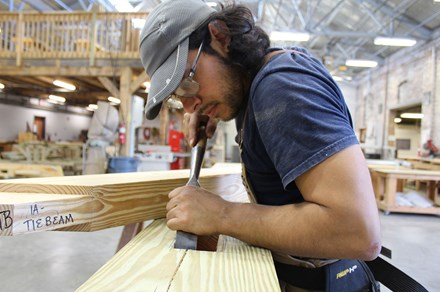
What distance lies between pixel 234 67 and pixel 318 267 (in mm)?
725

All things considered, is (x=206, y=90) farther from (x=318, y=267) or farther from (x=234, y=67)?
(x=318, y=267)

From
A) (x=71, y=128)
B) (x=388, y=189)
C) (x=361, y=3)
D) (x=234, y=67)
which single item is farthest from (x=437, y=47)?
(x=71, y=128)

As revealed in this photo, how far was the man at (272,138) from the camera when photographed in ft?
2.34

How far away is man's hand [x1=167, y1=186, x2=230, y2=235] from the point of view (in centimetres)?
89

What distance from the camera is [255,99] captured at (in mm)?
846

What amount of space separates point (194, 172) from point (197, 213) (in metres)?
0.37

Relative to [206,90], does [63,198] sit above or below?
below

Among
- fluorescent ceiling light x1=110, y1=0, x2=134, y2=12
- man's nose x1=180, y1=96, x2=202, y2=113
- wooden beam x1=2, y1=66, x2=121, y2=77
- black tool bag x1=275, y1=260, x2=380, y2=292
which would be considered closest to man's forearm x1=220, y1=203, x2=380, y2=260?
black tool bag x1=275, y1=260, x2=380, y2=292

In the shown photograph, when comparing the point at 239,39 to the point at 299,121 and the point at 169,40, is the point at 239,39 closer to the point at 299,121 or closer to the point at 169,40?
the point at 169,40

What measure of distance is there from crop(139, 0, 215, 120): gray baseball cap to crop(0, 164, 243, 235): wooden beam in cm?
35

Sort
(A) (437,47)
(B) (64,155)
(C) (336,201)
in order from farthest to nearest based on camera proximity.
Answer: (A) (437,47), (B) (64,155), (C) (336,201)

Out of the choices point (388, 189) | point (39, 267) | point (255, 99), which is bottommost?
point (39, 267)

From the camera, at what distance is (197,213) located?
0.91 meters

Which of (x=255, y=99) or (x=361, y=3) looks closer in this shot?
(x=255, y=99)
